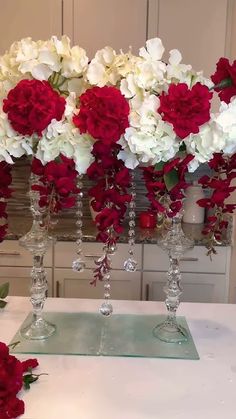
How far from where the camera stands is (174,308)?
1.24 meters

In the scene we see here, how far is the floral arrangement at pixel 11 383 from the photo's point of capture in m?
0.89

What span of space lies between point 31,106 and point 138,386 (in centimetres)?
63

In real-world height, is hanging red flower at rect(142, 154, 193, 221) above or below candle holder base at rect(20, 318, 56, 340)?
above

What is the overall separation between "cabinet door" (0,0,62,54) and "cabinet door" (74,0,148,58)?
0.11m

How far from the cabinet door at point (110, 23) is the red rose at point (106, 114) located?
1.67 meters

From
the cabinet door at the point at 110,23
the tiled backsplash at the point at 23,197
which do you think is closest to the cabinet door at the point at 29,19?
the cabinet door at the point at 110,23

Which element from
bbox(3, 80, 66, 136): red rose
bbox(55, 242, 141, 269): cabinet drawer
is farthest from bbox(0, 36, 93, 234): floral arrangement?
bbox(55, 242, 141, 269): cabinet drawer

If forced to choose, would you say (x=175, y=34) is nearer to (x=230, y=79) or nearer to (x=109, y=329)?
(x=230, y=79)

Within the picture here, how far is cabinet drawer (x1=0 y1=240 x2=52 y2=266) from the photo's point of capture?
8.36ft

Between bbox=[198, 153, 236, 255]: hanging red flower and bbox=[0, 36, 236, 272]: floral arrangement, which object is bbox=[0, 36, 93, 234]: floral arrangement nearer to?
bbox=[0, 36, 236, 272]: floral arrangement

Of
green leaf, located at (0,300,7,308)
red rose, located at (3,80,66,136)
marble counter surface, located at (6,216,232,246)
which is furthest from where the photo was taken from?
marble counter surface, located at (6,216,232,246)

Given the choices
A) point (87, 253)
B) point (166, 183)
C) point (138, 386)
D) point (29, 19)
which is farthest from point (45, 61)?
point (29, 19)

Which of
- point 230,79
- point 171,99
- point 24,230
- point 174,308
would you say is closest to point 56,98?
point 171,99

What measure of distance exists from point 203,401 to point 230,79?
0.68 m
